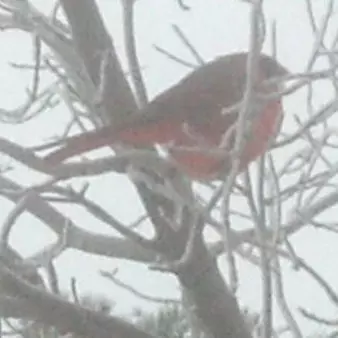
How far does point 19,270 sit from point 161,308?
339 millimetres

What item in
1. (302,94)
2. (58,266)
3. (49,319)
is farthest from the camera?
(58,266)

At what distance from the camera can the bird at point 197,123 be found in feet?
2.48

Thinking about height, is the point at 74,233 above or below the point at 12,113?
below

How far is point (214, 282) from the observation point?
2.63ft

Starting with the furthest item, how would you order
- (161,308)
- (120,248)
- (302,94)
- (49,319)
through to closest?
1. (302,94)
2. (161,308)
3. (120,248)
4. (49,319)

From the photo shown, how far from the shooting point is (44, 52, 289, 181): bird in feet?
2.48

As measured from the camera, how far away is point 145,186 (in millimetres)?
785

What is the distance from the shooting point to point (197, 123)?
2.77 feet

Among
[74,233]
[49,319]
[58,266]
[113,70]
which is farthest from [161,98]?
[58,266]

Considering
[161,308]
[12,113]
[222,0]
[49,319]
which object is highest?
[222,0]

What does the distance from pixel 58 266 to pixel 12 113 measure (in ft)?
1.76

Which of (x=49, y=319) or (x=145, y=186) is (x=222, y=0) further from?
(x=49, y=319)

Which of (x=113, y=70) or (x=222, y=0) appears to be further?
(x=222, y=0)

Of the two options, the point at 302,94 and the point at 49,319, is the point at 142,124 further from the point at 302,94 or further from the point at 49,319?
the point at 302,94
